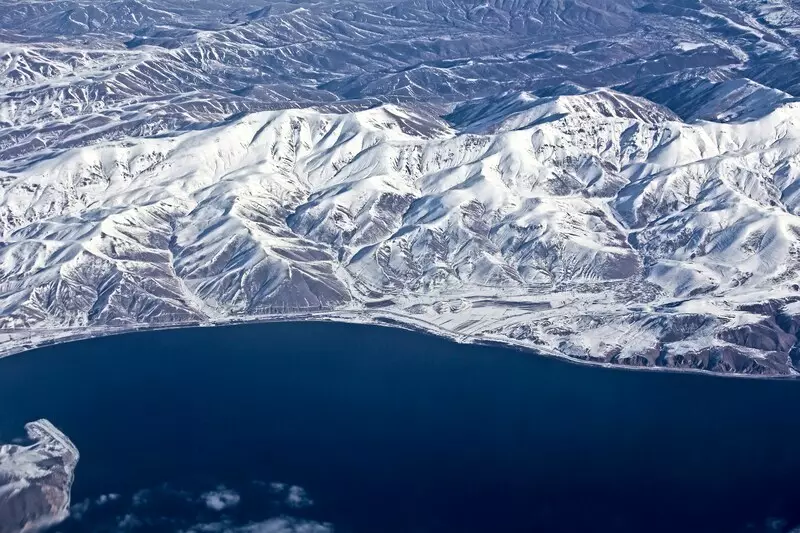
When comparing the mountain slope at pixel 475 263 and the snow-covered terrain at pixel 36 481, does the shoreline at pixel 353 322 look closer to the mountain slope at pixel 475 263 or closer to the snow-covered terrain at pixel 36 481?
the mountain slope at pixel 475 263

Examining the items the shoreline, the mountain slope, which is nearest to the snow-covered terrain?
the shoreline

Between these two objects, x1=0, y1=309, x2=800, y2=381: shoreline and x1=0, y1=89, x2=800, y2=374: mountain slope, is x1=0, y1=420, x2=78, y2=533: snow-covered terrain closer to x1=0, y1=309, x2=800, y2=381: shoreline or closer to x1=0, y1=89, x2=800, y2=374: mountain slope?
x1=0, y1=309, x2=800, y2=381: shoreline

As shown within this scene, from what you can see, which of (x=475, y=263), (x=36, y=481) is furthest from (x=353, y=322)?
(x=36, y=481)

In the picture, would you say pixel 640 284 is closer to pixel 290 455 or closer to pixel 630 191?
pixel 630 191

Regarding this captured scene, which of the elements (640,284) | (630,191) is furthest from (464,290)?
(630,191)

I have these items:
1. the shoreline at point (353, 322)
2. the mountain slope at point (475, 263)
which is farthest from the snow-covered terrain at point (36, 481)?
the mountain slope at point (475, 263)
